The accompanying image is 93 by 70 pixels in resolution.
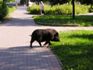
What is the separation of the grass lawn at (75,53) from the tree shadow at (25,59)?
41 centimetres

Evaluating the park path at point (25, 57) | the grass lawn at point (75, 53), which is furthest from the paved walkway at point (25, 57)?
the grass lawn at point (75, 53)

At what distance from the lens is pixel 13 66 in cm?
1005

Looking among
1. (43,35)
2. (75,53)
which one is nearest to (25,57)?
(75,53)

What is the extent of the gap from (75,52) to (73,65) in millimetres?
2399

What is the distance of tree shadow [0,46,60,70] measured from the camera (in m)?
10.0

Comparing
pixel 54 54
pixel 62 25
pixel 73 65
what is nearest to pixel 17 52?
pixel 54 54

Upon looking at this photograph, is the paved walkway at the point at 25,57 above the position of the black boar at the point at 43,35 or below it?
below

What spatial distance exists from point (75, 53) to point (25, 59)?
1.84m

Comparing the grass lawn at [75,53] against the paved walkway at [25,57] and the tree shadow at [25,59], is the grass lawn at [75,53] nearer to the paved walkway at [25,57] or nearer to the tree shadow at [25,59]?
the paved walkway at [25,57]

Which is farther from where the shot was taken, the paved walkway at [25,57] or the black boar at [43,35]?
the black boar at [43,35]

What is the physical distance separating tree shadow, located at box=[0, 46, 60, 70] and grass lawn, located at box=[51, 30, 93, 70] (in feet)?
1.33

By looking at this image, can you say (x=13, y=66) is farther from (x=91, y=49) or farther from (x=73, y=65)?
(x=91, y=49)

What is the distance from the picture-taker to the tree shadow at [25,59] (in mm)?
10039

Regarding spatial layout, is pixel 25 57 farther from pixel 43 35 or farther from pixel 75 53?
pixel 43 35
